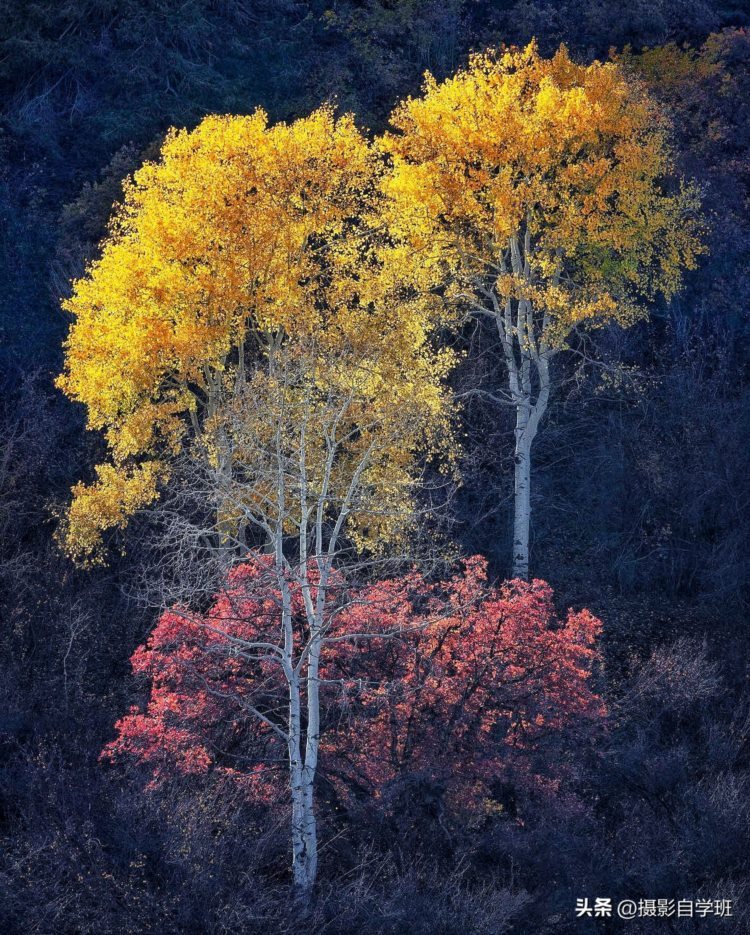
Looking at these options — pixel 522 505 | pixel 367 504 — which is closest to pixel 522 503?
pixel 522 505

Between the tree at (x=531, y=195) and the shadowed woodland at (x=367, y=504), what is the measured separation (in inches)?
5.3

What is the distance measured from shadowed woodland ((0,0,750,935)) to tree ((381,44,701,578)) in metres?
0.13

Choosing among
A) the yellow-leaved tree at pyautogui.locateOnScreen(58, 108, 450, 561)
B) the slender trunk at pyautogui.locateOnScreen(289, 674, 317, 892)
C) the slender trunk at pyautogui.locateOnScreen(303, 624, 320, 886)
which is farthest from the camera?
the yellow-leaved tree at pyautogui.locateOnScreen(58, 108, 450, 561)

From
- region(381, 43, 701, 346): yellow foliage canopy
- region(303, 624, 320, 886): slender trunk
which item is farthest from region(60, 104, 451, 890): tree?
region(303, 624, 320, 886): slender trunk

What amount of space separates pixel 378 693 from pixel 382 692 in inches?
4.5

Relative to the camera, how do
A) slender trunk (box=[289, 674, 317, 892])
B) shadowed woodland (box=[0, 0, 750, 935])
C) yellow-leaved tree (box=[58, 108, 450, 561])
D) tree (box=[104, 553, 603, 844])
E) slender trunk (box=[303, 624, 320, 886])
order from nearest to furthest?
slender trunk (box=[289, 674, 317, 892]), slender trunk (box=[303, 624, 320, 886]), shadowed woodland (box=[0, 0, 750, 935]), tree (box=[104, 553, 603, 844]), yellow-leaved tree (box=[58, 108, 450, 561])

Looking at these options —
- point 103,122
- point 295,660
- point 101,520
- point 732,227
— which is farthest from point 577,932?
point 103,122

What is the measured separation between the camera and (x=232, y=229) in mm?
23969

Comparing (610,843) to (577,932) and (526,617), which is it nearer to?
(577,932)

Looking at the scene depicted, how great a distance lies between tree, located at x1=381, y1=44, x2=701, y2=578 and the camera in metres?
24.5

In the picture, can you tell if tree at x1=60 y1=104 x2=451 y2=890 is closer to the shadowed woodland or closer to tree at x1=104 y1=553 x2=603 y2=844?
the shadowed woodland

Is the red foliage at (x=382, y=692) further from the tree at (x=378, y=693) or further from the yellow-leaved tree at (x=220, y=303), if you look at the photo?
the yellow-leaved tree at (x=220, y=303)

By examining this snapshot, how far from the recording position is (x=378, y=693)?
16781 millimetres

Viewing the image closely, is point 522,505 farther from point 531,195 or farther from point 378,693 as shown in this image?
point 378,693
